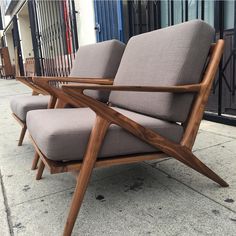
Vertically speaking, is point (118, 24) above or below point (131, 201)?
above

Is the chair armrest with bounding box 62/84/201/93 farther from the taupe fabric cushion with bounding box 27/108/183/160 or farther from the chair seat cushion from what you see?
the chair seat cushion

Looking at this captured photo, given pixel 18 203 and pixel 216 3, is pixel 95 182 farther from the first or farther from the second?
pixel 216 3

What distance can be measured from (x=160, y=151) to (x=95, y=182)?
19.6 inches

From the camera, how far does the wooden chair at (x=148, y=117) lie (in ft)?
3.99

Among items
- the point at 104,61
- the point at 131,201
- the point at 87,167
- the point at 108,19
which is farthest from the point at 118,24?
the point at 87,167

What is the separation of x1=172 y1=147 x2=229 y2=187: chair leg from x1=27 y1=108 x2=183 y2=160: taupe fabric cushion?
0.26 ft

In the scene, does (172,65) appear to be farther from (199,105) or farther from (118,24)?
(118,24)

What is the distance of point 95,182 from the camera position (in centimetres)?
171

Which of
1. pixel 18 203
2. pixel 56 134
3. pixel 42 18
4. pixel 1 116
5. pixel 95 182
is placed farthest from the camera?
pixel 42 18

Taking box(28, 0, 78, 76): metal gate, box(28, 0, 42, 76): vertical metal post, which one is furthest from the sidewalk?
box(28, 0, 42, 76): vertical metal post

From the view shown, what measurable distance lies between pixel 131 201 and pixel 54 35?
556cm

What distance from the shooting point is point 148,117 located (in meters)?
1.51

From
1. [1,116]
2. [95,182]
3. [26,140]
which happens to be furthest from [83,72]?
[1,116]

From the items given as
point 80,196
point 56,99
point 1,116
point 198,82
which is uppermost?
point 198,82
